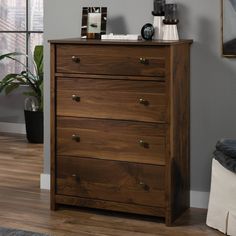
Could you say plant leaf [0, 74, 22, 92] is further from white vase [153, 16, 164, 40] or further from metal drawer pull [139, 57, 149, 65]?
metal drawer pull [139, 57, 149, 65]

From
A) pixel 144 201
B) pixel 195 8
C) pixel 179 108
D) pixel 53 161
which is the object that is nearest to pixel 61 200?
pixel 53 161

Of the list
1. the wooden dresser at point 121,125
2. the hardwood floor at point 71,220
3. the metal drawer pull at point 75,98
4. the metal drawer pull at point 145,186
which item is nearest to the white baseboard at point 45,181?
the hardwood floor at point 71,220

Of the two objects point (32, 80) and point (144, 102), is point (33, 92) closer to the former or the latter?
point (32, 80)

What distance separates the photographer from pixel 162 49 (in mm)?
3486

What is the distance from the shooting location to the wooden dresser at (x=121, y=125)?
3547mm

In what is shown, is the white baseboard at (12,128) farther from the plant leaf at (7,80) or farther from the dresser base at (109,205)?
the dresser base at (109,205)

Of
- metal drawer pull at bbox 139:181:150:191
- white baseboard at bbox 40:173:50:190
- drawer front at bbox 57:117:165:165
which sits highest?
drawer front at bbox 57:117:165:165

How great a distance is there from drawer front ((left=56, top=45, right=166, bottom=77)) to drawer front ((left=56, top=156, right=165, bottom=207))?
52 cm

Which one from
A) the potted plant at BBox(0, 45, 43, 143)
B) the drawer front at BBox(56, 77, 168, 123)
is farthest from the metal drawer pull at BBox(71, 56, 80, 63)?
the potted plant at BBox(0, 45, 43, 143)

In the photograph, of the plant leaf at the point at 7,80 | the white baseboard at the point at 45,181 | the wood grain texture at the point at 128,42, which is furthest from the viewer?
the plant leaf at the point at 7,80

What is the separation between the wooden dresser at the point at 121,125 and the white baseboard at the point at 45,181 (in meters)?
0.47

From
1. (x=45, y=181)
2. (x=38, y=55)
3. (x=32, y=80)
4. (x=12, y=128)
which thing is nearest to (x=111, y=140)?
(x=45, y=181)

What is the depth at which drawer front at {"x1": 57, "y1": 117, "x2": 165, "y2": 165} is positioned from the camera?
141 inches

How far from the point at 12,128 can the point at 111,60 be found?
307 cm
